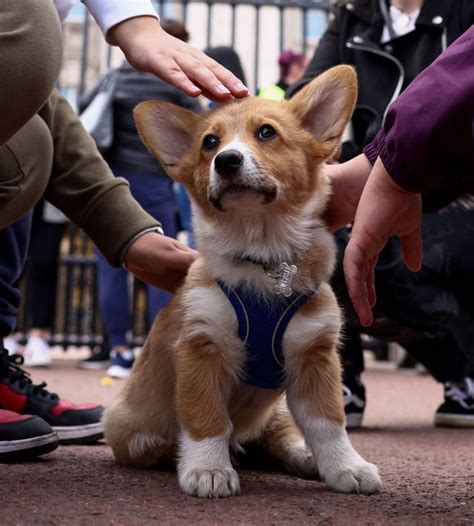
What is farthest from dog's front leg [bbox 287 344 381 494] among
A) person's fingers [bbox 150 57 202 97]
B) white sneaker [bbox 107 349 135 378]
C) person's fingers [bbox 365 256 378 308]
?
white sneaker [bbox 107 349 135 378]

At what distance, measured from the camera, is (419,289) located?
10.5 feet

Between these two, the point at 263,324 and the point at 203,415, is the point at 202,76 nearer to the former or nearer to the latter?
the point at 263,324

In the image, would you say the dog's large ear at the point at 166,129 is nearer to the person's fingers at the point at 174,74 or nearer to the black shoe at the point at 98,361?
the person's fingers at the point at 174,74

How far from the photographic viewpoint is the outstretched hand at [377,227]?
1580mm

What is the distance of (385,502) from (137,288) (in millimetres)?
5788

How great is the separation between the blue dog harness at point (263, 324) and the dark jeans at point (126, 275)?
308 centimetres

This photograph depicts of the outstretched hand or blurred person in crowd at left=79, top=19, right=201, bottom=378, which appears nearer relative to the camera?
the outstretched hand

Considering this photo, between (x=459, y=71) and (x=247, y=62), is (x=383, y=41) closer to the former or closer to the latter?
(x=459, y=71)

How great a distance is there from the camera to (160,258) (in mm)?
2551

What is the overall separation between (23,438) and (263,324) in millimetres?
705

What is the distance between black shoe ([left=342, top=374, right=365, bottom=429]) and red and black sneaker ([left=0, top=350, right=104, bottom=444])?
978 mm

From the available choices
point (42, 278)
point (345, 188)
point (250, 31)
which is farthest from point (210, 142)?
point (250, 31)

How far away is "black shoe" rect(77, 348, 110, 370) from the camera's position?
6508 millimetres

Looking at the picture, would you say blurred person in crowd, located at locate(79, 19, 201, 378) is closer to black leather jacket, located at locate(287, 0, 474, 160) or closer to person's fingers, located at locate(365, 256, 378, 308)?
black leather jacket, located at locate(287, 0, 474, 160)
